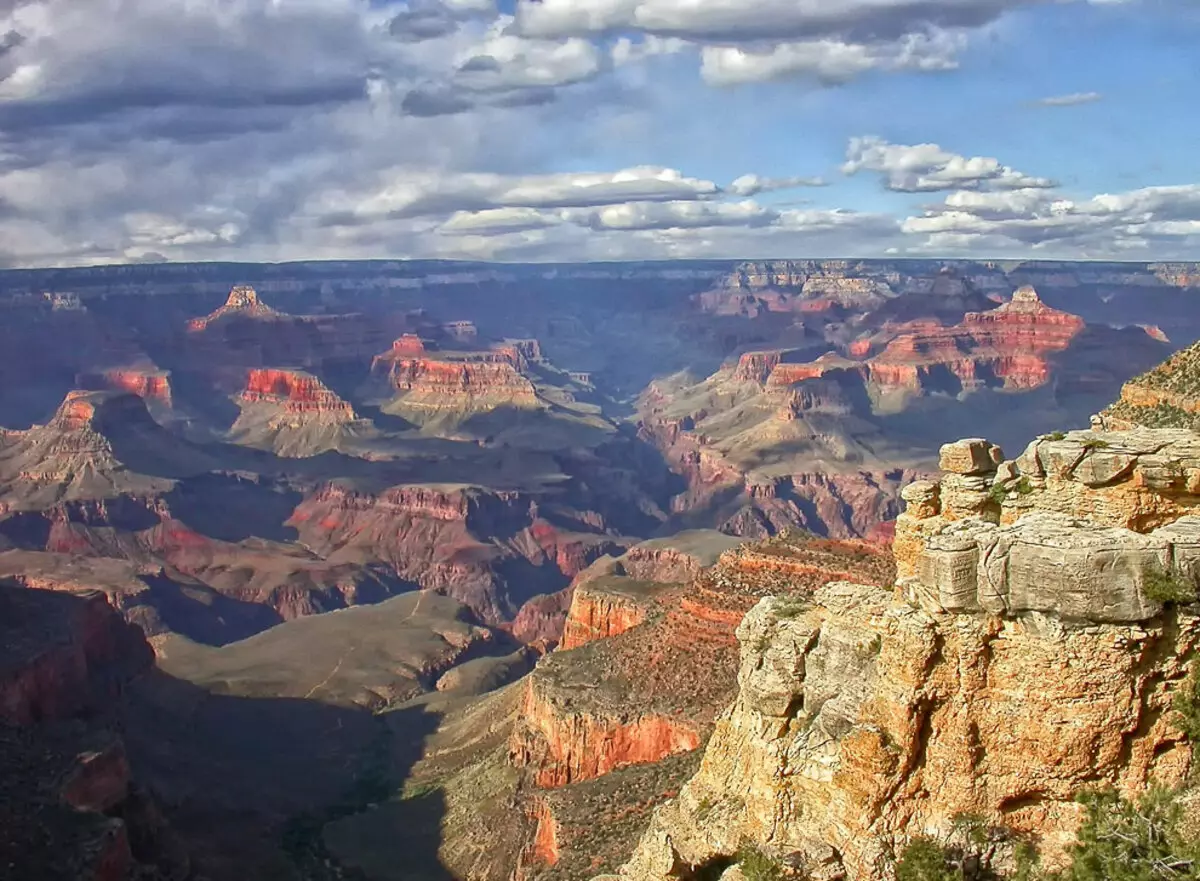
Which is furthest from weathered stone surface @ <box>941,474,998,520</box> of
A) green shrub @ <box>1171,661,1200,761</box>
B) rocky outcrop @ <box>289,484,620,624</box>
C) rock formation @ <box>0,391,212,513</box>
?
rock formation @ <box>0,391,212,513</box>

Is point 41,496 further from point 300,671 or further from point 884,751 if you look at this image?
point 884,751

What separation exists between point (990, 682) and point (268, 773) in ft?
205

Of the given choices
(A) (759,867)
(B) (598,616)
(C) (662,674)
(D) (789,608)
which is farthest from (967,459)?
(B) (598,616)

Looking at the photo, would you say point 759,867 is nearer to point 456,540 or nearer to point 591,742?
point 591,742

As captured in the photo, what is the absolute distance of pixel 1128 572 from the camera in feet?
52.7

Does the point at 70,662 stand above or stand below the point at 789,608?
below

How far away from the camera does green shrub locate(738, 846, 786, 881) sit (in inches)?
712

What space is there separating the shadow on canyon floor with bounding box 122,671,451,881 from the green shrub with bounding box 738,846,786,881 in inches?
1446

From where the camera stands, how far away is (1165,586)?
1596 centimetres

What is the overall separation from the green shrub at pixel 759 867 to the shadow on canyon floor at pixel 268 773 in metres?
36.7

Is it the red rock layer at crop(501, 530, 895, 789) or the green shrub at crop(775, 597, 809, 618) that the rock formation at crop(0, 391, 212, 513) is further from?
the green shrub at crop(775, 597, 809, 618)

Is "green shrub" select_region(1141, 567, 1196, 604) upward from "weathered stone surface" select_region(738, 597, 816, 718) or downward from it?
upward

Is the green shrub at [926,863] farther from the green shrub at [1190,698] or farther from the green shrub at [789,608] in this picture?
the green shrub at [789,608]

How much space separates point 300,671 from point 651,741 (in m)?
49.2
